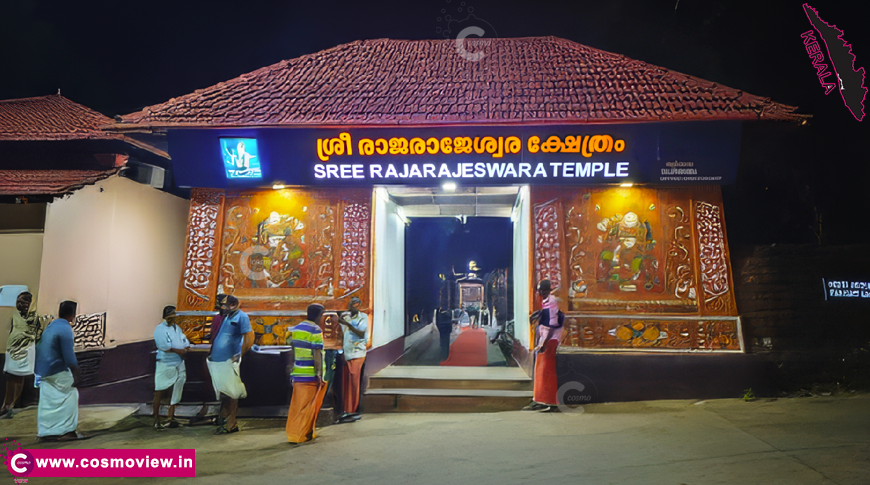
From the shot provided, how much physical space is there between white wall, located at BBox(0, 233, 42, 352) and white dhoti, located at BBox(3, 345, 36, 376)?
2.50 ft

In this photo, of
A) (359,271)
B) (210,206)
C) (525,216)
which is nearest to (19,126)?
(210,206)

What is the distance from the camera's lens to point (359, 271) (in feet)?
28.9

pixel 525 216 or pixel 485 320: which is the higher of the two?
pixel 525 216

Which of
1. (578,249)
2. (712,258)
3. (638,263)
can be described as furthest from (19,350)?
(712,258)

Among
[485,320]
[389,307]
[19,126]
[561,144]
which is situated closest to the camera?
[561,144]

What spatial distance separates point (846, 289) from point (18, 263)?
1422 cm

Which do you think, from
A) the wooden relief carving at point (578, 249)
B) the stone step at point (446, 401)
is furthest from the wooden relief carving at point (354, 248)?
the wooden relief carving at point (578, 249)

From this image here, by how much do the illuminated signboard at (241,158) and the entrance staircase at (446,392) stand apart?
4217mm

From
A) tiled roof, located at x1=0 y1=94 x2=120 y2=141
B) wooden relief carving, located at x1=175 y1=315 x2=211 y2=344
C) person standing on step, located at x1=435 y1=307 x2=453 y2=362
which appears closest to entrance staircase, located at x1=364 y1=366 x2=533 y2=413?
wooden relief carving, located at x1=175 y1=315 x2=211 y2=344

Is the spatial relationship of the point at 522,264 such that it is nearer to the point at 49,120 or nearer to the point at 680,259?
the point at 680,259

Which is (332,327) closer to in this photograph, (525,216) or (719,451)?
(525,216)

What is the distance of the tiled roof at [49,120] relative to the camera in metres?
11.0

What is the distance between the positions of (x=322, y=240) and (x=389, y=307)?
2.34 m

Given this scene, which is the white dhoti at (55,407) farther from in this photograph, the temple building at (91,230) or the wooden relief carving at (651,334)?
the wooden relief carving at (651,334)
